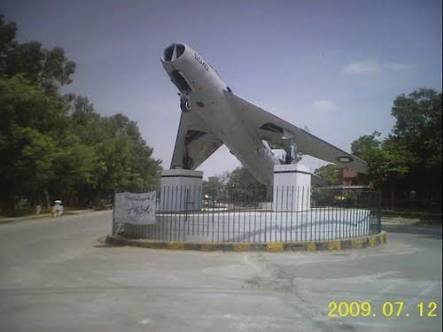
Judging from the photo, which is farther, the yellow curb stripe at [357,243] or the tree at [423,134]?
the yellow curb stripe at [357,243]

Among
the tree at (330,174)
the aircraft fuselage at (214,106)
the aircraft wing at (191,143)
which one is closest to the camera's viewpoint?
the aircraft fuselage at (214,106)

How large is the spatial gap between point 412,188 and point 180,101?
7.60m

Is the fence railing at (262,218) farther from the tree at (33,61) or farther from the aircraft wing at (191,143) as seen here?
the tree at (33,61)

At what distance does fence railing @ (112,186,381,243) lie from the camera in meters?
12.8

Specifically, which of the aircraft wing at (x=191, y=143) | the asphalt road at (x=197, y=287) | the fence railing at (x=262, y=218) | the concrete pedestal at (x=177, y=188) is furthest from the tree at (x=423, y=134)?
the aircraft wing at (x=191, y=143)

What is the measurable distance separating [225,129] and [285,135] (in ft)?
7.79

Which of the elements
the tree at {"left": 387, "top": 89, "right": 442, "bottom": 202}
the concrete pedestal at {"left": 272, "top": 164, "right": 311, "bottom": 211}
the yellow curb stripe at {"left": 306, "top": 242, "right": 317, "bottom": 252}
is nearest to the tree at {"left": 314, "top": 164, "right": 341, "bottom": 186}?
the concrete pedestal at {"left": 272, "top": 164, "right": 311, "bottom": 211}

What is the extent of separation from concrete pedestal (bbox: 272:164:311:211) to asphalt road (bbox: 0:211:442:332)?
11.0 feet

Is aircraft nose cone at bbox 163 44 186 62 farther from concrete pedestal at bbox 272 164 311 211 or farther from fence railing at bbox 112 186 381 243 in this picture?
concrete pedestal at bbox 272 164 311 211

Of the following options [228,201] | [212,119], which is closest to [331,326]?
[228,201]

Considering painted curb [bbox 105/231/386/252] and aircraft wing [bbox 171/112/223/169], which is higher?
aircraft wing [bbox 171/112/223/169]

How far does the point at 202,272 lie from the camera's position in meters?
8.98

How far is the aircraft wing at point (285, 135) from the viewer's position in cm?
1659

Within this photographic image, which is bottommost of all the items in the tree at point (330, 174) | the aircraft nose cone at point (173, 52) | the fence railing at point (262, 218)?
the fence railing at point (262, 218)
